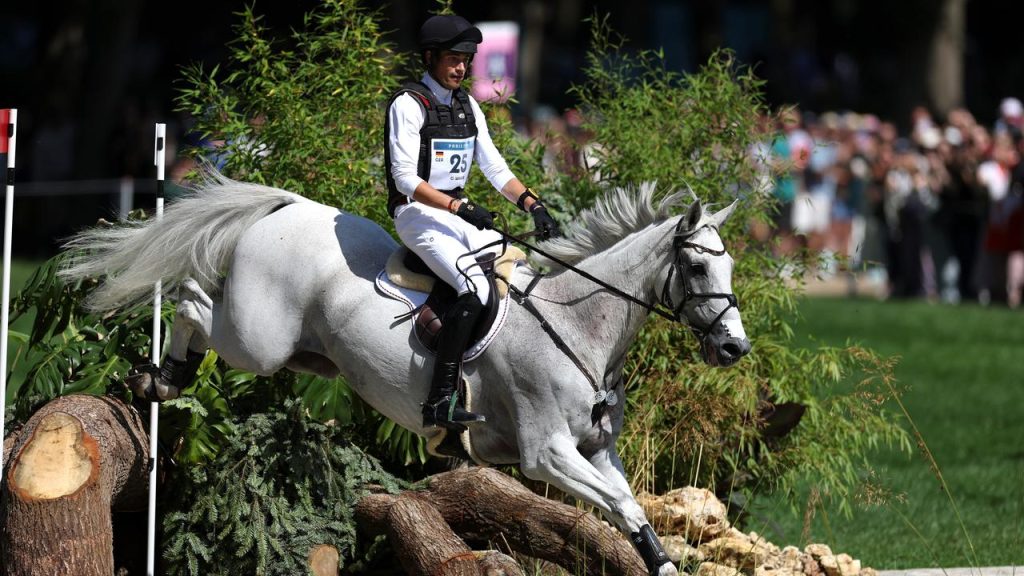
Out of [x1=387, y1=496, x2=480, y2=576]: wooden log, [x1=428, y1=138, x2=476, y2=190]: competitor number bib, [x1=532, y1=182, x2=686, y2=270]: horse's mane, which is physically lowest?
[x1=387, y1=496, x2=480, y2=576]: wooden log

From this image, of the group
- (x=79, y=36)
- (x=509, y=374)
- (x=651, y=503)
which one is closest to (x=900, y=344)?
(x=651, y=503)

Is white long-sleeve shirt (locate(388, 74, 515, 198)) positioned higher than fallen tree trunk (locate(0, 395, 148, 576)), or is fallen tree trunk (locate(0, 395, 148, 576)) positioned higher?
white long-sleeve shirt (locate(388, 74, 515, 198))

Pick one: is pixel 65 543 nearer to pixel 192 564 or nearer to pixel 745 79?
pixel 192 564

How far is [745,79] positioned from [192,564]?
4.28m

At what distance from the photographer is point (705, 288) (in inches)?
260

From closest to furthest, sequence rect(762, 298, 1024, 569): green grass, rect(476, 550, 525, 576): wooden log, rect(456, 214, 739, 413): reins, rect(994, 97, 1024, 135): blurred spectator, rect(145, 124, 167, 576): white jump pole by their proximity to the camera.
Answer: rect(456, 214, 739, 413): reins
rect(476, 550, 525, 576): wooden log
rect(145, 124, 167, 576): white jump pole
rect(762, 298, 1024, 569): green grass
rect(994, 97, 1024, 135): blurred spectator

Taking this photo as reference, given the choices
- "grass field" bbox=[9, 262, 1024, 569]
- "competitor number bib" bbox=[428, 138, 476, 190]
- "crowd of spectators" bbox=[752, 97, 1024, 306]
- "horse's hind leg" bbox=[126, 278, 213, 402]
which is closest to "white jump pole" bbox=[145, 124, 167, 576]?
"horse's hind leg" bbox=[126, 278, 213, 402]

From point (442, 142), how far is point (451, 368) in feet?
3.37

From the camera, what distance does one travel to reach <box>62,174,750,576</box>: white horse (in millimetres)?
6660

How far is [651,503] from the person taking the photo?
25.6 ft

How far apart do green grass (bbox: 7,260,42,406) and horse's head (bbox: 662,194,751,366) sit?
6268 mm

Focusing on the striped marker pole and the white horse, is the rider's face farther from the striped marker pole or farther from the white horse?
the striped marker pole

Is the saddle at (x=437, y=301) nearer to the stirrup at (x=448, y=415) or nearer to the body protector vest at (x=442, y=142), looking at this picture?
the stirrup at (x=448, y=415)

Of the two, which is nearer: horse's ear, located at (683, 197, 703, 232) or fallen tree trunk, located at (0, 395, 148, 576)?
horse's ear, located at (683, 197, 703, 232)
